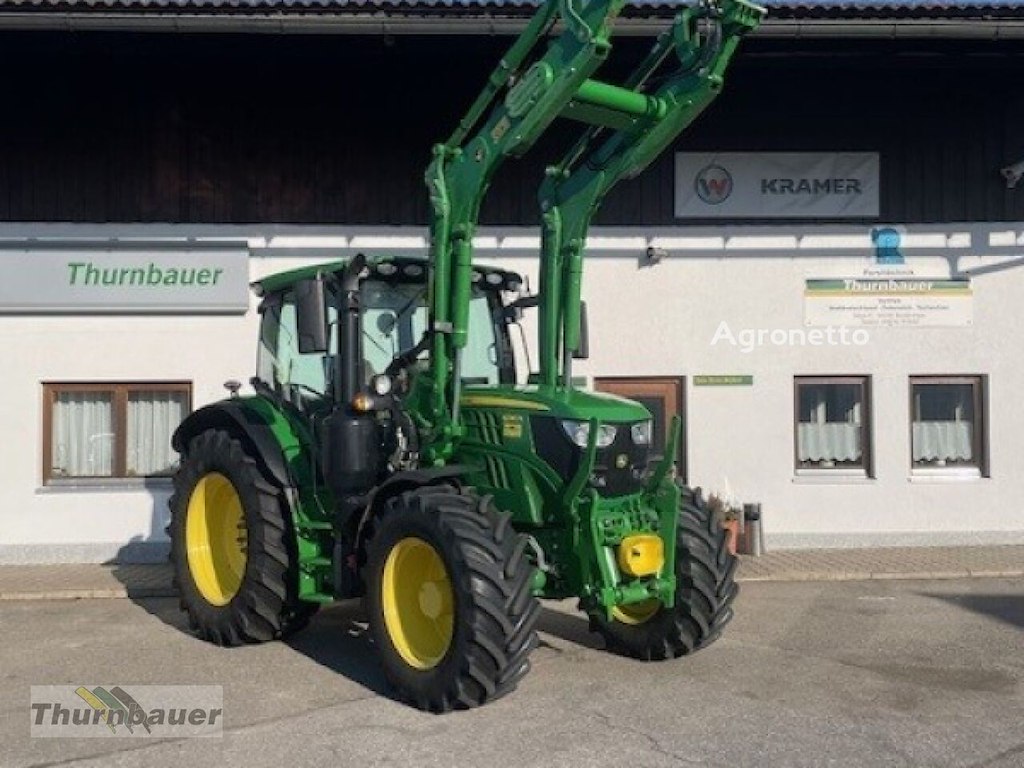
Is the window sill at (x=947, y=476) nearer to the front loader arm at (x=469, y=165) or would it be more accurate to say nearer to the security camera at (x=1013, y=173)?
the security camera at (x=1013, y=173)

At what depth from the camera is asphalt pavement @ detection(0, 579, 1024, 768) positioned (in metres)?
4.48

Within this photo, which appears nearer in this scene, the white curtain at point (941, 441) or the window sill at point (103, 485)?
the window sill at point (103, 485)

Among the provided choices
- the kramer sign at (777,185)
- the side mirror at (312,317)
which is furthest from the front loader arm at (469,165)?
the kramer sign at (777,185)

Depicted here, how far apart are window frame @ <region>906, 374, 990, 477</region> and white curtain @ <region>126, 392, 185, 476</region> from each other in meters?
7.57

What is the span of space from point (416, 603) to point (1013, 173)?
Answer: 8356 millimetres

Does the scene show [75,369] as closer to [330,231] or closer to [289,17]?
[330,231]

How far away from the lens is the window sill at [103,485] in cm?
1004

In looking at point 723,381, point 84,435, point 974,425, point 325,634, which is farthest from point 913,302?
point 84,435

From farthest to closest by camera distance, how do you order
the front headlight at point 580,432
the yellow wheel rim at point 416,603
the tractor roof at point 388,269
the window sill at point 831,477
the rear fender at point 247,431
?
the window sill at point 831,477
the rear fender at point 247,431
the tractor roof at point 388,269
the front headlight at point 580,432
the yellow wheel rim at point 416,603

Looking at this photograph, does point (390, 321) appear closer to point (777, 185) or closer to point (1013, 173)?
point (777, 185)

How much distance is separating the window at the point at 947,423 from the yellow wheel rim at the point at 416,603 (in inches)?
284

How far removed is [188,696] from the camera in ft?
17.6

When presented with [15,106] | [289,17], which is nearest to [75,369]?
[15,106]

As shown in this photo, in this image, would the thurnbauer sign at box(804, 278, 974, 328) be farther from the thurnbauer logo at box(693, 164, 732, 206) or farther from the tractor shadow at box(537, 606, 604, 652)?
the tractor shadow at box(537, 606, 604, 652)
